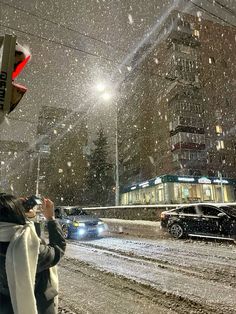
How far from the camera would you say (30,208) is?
2.66 metres

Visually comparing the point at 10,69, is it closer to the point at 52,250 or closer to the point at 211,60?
the point at 52,250

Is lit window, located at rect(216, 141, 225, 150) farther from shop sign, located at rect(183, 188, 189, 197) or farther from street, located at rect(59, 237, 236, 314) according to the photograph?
street, located at rect(59, 237, 236, 314)

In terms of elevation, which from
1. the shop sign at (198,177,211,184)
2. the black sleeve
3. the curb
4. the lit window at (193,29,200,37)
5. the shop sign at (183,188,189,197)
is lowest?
the curb

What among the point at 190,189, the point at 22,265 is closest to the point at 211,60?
the point at 190,189

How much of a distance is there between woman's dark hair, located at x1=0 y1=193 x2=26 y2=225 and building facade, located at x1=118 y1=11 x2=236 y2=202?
35.9m

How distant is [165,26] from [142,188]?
23.3 m

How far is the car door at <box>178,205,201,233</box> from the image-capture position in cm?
1275

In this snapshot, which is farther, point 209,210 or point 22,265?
point 209,210

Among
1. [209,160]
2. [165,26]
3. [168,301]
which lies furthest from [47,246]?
[165,26]

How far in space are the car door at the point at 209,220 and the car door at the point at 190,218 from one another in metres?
0.23

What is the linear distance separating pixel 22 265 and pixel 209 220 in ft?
37.0

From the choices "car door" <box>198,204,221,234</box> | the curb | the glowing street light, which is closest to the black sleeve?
"car door" <box>198,204,221,234</box>

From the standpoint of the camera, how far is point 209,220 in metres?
12.3

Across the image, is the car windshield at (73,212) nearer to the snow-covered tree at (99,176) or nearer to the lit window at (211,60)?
the snow-covered tree at (99,176)
